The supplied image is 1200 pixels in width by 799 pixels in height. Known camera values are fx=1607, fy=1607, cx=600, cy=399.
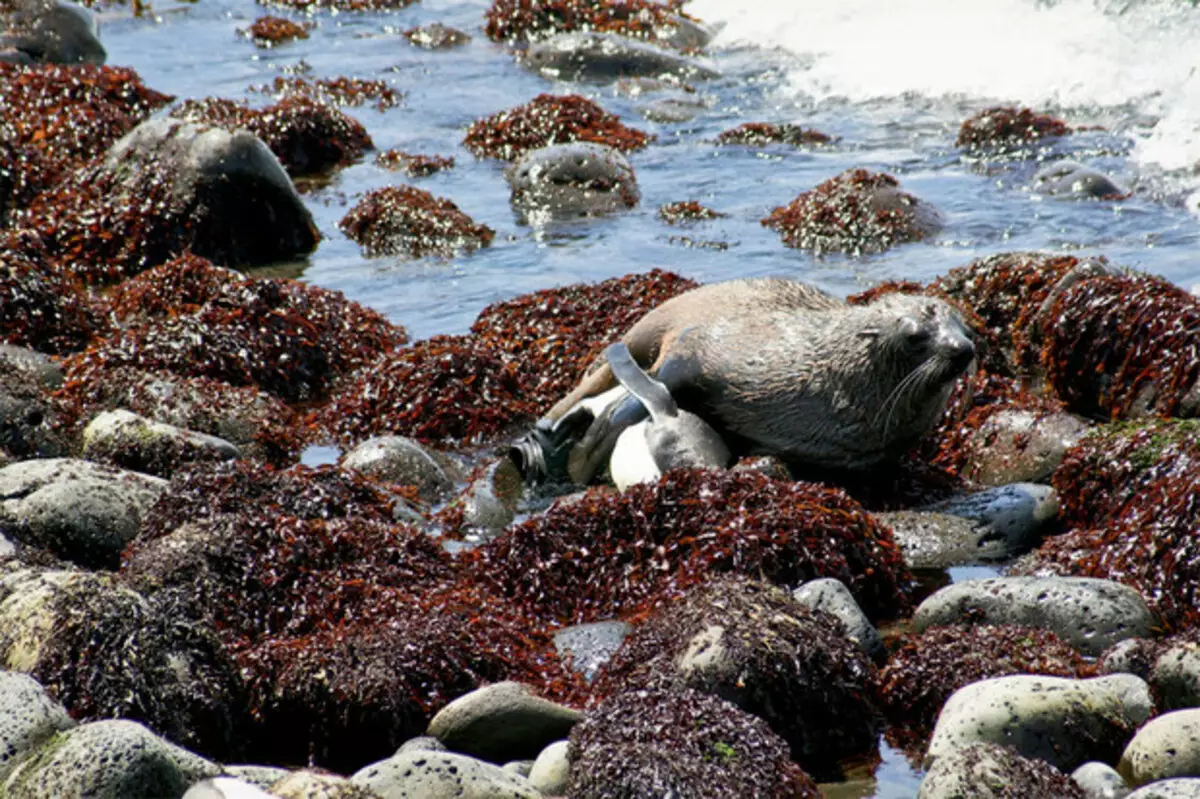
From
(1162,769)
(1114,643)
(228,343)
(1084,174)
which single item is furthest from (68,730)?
(1084,174)

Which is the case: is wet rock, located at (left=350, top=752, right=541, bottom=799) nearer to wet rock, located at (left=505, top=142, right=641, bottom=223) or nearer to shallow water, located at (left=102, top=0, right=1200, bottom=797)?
shallow water, located at (left=102, top=0, right=1200, bottom=797)

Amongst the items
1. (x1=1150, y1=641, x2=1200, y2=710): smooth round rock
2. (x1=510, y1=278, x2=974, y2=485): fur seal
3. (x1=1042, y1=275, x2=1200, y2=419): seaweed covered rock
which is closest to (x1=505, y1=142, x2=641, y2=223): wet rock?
(x1=510, y1=278, x2=974, y2=485): fur seal

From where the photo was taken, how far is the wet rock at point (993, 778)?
4.49 metres

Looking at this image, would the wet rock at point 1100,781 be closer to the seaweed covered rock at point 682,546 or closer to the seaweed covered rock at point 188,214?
the seaweed covered rock at point 682,546

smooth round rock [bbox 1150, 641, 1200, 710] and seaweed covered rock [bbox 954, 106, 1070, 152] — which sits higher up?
seaweed covered rock [bbox 954, 106, 1070, 152]

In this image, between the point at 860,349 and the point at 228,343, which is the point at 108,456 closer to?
the point at 228,343

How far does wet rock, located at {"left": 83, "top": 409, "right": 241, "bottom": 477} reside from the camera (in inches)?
313

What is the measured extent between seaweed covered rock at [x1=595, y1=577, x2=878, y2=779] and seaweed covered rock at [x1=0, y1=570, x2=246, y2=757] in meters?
1.32

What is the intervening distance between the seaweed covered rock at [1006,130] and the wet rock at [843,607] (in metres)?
9.97

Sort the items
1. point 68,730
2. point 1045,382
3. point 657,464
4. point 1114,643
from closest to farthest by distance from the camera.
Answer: point 68,730
point 1114,643
point 657,464
point 1045,382

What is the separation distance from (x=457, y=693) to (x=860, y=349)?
3.26m

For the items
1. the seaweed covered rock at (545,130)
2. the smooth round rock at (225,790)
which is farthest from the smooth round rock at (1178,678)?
the seaweed covered rock at (545,130)

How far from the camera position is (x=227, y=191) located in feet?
41.8

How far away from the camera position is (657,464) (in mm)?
7922
